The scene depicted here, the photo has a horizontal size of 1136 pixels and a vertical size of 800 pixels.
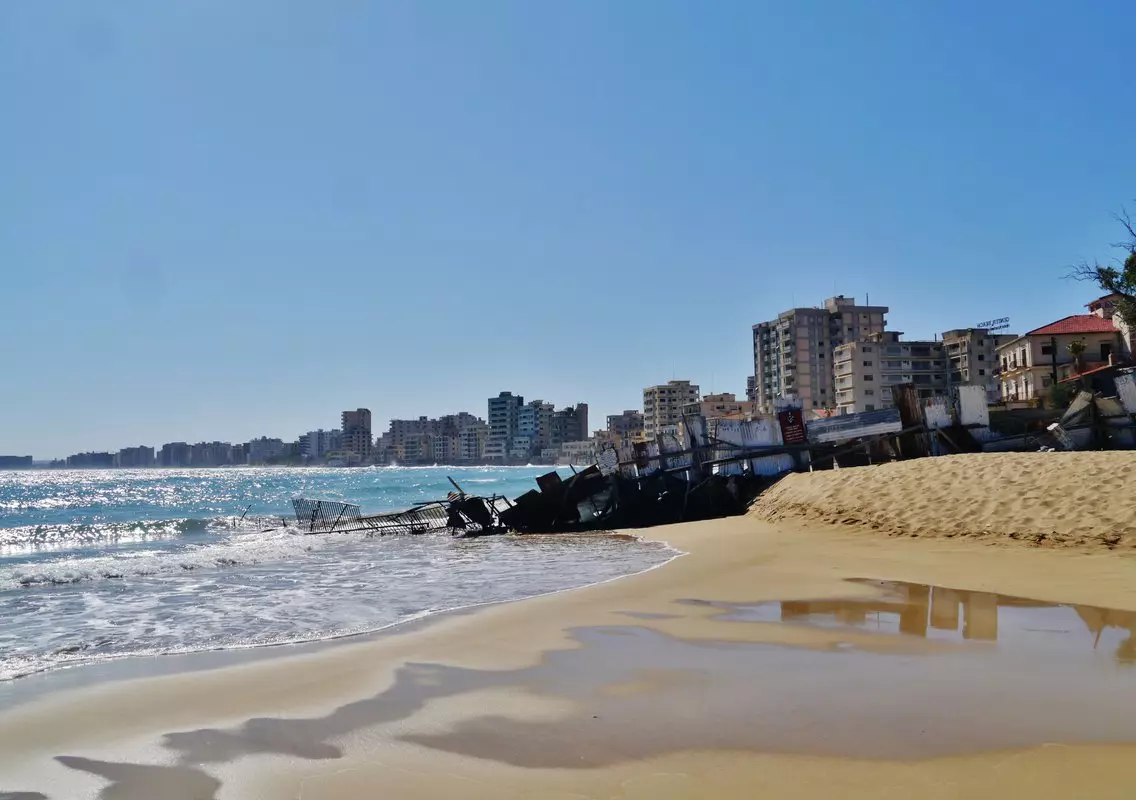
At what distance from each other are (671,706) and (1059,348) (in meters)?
71.6

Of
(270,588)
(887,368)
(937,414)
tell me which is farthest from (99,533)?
(887,368)

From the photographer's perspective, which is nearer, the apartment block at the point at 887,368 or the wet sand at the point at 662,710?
the wet sand at the point at 662,710

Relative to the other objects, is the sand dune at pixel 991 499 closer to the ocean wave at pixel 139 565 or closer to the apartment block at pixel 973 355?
the ocean wave at pixel 139 565

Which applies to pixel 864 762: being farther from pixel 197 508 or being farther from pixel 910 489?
pixel 197 508

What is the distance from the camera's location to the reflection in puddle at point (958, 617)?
24.9 feet

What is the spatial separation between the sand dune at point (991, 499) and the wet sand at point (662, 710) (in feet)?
9.06

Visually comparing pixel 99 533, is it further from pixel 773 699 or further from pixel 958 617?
pixel 773 699

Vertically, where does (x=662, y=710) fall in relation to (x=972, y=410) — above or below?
below

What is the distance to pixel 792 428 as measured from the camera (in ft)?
83.3

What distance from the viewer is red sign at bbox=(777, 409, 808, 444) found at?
25.3 metres

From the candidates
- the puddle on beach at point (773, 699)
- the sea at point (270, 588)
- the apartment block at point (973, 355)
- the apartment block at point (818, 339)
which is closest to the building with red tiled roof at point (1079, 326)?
the apartment block at point (973, 355)

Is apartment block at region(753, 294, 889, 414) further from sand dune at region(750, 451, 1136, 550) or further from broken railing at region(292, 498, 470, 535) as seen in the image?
sand dune at region(750, 451, 1136, 550)

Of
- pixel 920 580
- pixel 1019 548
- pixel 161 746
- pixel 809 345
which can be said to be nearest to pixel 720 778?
pixel 161 746

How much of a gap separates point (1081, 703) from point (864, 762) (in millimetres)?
2079
